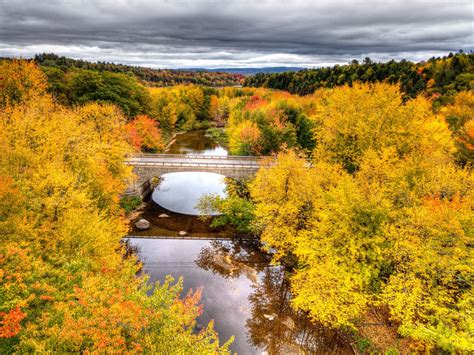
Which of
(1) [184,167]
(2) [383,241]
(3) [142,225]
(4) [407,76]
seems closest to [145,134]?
(1) [184,167]

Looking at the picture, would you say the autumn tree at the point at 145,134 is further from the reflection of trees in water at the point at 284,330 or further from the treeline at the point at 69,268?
the reflection of trees in water at the point at 284,330

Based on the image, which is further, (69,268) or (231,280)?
(231,280)

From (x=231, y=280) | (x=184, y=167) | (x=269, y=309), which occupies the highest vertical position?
(x=184, y=167)

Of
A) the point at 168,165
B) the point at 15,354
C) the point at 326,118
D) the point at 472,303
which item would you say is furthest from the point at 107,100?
the point at 472,303

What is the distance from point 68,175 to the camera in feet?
93.7

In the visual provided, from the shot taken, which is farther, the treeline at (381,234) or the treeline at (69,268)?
the treeline at (381,234)

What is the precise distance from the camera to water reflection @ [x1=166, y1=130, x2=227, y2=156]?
8462 centimetres

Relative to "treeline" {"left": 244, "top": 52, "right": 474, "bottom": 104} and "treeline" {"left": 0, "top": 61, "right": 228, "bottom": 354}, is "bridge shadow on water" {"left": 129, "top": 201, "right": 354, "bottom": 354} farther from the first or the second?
"treeline" {"left": 244, "top": 52, "right": 474, "bottom": 104}

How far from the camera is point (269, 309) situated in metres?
30.2

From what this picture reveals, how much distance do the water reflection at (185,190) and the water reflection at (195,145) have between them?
50.3ft

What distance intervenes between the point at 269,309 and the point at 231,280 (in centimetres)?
587

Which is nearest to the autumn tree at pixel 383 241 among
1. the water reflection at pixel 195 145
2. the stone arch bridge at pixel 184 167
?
the stone arch bridge at pixel 184 167

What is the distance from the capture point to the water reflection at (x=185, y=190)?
2103 inches

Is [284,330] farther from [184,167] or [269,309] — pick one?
[184,167]
